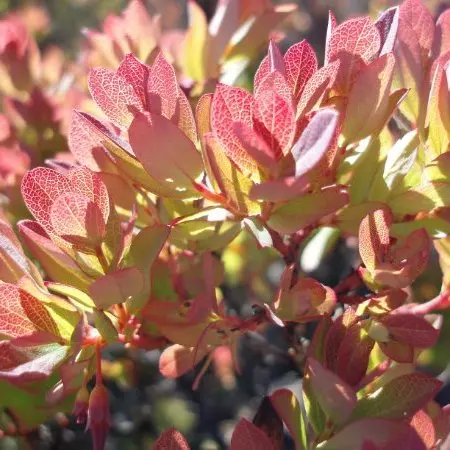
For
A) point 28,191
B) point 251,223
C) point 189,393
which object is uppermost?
point 28,191

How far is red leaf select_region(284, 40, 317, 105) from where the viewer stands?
0.56m

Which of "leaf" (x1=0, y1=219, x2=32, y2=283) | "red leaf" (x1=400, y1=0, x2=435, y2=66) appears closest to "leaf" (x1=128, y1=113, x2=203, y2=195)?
"leaf" (x1=0, y1=219, x2=32, y2=283)

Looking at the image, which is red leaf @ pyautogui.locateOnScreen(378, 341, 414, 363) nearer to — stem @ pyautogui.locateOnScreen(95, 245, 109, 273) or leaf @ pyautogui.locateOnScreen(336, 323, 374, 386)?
leaf @ pyautogui.locateOnScreen(336, 323, 374, 386)

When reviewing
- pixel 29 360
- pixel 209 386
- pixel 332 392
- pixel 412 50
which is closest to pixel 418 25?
pixel 412 50

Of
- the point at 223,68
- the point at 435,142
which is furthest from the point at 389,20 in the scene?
the point at 223,68

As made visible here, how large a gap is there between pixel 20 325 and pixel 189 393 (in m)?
0.54

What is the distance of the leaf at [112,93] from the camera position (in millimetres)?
562

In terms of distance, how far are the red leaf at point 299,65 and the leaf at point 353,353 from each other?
192 mm

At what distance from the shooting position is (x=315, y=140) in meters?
0.49

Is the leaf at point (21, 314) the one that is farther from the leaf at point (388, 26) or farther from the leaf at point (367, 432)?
the leaf at point (388, 26)

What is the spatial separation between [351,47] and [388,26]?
0.05m

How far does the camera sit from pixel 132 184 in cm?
64

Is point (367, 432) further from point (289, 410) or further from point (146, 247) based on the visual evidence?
point (146, 247)

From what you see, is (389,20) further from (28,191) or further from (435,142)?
(28,191)
